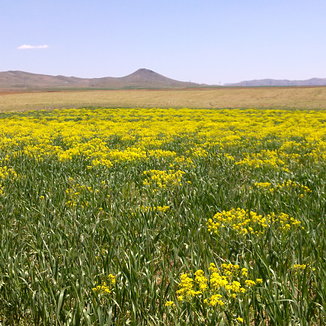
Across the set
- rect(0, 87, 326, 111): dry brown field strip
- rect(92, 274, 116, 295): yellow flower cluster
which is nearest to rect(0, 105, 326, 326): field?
rect(92, 274, 116, 295): yellow flower cluster

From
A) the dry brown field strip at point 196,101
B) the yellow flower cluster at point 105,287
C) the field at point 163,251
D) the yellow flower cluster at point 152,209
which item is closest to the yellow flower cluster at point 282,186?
the field at point 163,251

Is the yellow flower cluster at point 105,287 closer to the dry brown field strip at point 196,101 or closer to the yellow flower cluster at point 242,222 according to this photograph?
the yellow flower cluster at point 242,222

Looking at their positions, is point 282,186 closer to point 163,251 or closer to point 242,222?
point 242,222

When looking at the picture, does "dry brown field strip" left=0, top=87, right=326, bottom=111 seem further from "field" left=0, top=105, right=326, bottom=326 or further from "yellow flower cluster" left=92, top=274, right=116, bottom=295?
"yellow flower cluster" left=92, top=274, right=116, bottom=295

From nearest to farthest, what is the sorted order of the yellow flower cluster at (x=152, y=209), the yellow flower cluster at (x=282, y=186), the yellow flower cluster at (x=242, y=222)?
the yellow flower cluster at (x=242, y=222), the yellow flower cluster at (x=152, y=209), the yellow flower cluster at (x=282, y=186)

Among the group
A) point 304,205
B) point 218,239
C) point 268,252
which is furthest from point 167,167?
point 268,252

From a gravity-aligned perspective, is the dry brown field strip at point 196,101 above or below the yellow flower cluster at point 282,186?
below

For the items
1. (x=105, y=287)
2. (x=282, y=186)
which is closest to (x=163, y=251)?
(x=105, y=287)

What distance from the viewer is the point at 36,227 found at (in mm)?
5273

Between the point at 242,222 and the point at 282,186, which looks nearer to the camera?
the point at 242,222

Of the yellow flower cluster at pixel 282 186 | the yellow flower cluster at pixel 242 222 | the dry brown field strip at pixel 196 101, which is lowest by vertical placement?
the dry brown field strip at pixel 196 101

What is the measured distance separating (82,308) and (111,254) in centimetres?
99

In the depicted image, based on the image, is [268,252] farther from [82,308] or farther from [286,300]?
[82,308]

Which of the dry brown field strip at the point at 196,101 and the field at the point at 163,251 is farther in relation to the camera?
the dry brown field strip at the point at 196,101
